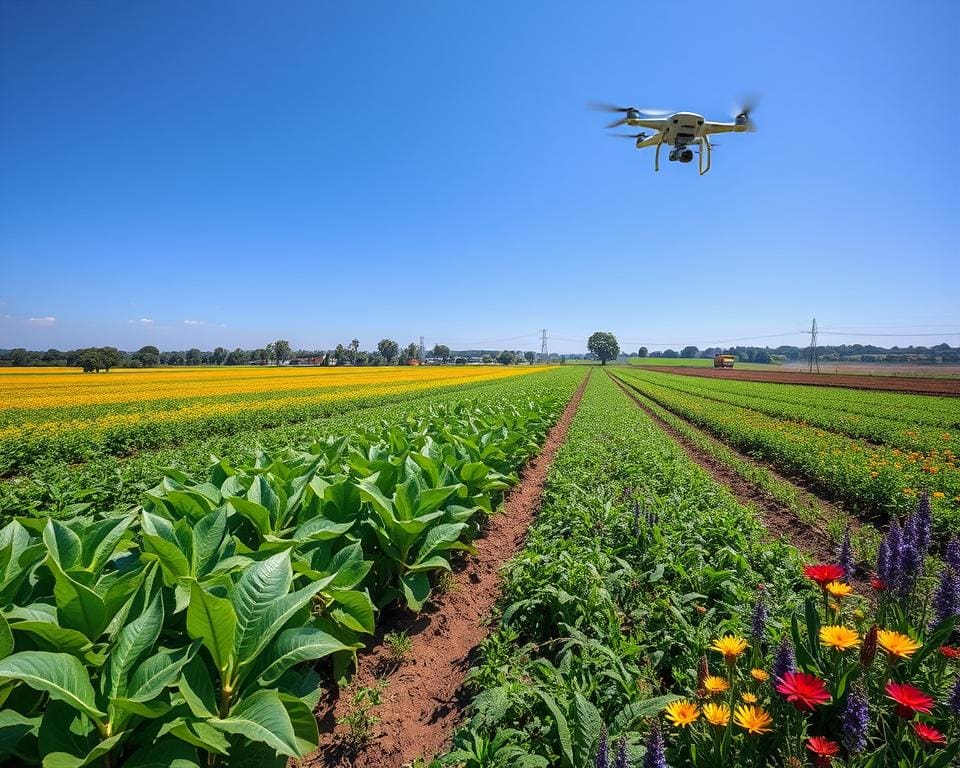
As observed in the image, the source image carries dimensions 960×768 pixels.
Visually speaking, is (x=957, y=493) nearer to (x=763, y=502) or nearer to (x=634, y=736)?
(x=763, y=502)

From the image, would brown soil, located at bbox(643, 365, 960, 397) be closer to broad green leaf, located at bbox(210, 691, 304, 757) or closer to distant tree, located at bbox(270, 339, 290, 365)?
broad green leaf, located at bbox(210, 691, 304, 757)

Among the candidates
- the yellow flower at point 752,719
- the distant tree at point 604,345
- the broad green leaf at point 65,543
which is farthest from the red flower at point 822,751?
the distant tree at point 604,345

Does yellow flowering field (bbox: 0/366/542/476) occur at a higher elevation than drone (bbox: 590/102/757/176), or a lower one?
lower

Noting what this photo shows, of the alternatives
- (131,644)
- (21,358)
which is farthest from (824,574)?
(21,358)

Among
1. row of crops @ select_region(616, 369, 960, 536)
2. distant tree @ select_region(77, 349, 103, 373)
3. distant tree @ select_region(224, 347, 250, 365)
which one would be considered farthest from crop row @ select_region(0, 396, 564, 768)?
distant tree @ select_region(224, 347, 250, 365)

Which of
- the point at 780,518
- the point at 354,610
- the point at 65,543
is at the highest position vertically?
the point at 65,543

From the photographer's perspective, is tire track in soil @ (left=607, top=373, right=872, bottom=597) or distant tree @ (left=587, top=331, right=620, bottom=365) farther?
distant tree @ (left=587, top=331, right=620, bottom=365)

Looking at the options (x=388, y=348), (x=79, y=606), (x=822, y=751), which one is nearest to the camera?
(x=822, y=751)

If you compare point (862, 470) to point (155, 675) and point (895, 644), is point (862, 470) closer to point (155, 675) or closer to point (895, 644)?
point (895, 644)

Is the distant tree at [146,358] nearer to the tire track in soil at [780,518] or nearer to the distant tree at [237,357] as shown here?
the distant tree at [237,357]
